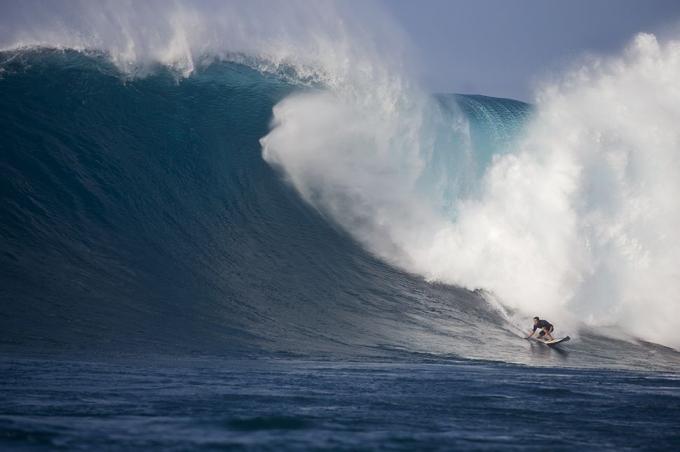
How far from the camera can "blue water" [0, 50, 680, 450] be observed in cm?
575

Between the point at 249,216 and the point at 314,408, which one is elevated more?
the point at 249,216

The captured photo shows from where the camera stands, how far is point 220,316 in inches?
440

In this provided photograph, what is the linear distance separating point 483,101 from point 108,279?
51.8ft

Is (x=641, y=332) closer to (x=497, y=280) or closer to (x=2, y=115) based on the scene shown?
(x=497, y=280)

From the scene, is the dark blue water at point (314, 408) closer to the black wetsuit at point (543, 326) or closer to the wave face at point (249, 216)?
the wave face at point (249, 216)

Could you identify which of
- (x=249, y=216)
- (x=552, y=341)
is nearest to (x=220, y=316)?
(x=249, y=216)

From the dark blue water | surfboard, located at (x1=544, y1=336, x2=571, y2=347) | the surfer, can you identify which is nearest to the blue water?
the dark blue water

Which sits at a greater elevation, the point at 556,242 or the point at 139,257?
the point at 556,242

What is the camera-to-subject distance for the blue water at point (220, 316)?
575 centimetres

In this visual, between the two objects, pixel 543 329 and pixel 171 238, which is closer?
pixel 543 329

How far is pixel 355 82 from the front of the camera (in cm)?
2020

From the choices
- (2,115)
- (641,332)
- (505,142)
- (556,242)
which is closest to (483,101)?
(505,142)

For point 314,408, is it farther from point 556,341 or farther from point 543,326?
point 556,341

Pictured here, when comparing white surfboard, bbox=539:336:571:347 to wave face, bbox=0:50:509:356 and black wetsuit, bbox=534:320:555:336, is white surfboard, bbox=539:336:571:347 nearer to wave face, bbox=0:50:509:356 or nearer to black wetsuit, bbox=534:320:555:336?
black wetsuit, bbox=534:320:555:336
